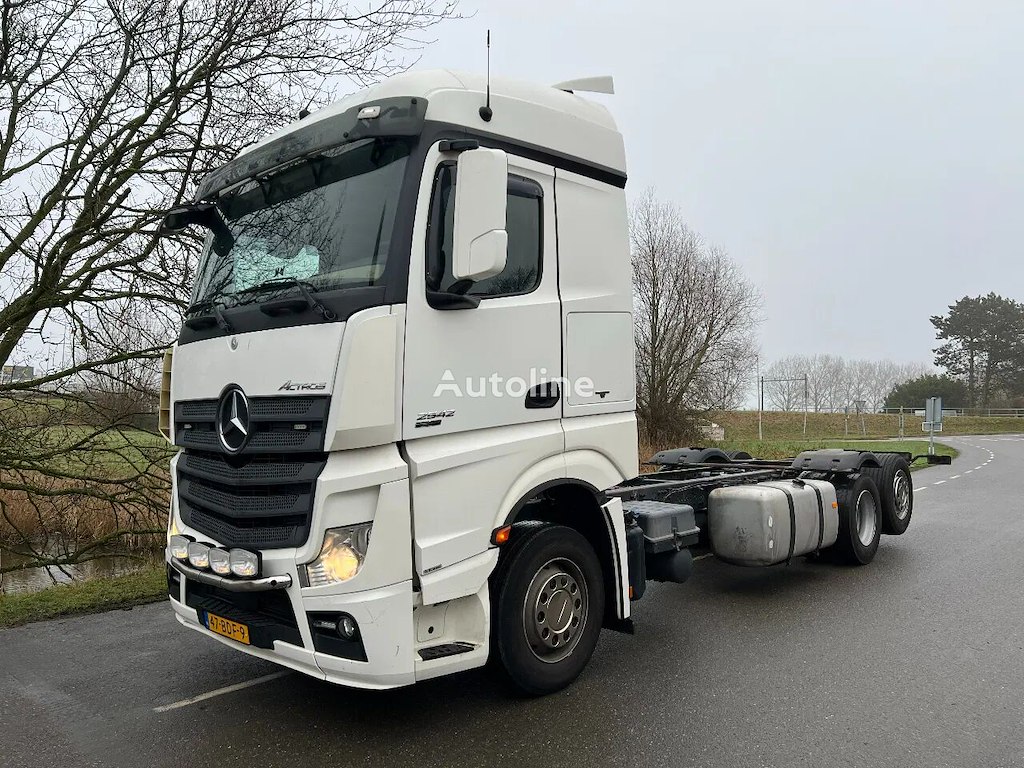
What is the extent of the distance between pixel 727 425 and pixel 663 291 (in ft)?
41.8

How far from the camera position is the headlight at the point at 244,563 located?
11.3 feet

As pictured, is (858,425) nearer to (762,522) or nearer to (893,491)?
(893,491)

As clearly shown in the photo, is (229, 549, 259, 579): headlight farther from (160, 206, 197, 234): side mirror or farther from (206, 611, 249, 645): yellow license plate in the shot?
(160, 206, 197, 234): side mirror

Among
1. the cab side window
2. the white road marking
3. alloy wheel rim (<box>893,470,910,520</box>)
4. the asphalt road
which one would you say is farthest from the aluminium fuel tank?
the white road marking

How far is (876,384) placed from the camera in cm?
7819

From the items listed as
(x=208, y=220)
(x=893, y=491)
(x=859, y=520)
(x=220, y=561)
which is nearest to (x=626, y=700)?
(x=220, y=561)

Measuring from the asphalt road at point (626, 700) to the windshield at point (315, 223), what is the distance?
87.8 inches

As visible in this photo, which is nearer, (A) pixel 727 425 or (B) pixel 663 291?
(B) pixel 663 291

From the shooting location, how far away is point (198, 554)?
12.5ft

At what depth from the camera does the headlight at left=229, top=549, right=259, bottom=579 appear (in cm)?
345

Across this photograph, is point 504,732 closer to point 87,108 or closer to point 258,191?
point 258,191

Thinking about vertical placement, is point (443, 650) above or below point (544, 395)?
below

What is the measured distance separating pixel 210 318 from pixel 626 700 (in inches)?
122

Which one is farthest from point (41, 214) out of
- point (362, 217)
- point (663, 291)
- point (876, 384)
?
point (876, 384)
